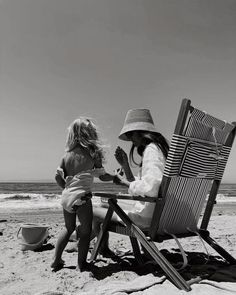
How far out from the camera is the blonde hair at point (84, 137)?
12.1 feet

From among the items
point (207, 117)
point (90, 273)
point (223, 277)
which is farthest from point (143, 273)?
point (207, 117)

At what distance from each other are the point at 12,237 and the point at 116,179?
3074 millimetres

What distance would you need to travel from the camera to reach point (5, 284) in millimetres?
3219

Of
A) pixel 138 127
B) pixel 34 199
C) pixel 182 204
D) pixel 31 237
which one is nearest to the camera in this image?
pixel 182 204

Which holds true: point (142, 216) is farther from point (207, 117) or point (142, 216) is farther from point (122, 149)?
point (207, 117)

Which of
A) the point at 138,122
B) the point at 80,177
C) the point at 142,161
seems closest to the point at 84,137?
the point at 80,177

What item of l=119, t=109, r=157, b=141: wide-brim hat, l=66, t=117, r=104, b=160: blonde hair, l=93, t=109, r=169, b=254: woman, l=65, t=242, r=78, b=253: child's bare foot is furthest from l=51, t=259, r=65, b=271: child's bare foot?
l=119, t=109, r=157, b=141: wide-brim hat

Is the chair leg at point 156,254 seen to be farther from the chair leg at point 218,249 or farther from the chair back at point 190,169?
the chair leg at point 218,249

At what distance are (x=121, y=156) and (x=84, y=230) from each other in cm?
90

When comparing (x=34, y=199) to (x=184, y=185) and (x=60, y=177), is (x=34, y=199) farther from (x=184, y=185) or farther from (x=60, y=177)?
(x=184, y=185)

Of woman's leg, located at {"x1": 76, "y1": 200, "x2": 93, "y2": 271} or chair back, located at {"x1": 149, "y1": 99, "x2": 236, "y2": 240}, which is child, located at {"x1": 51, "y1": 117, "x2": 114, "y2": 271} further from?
chair back, located at {"x1": 149, "y1": 99, "x2": 236, "y2": 240}

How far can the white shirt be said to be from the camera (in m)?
3.00

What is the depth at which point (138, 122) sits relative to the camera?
3.57 metres

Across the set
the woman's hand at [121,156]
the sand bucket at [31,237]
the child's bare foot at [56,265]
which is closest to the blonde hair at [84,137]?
the woman's hand at [121,156]
